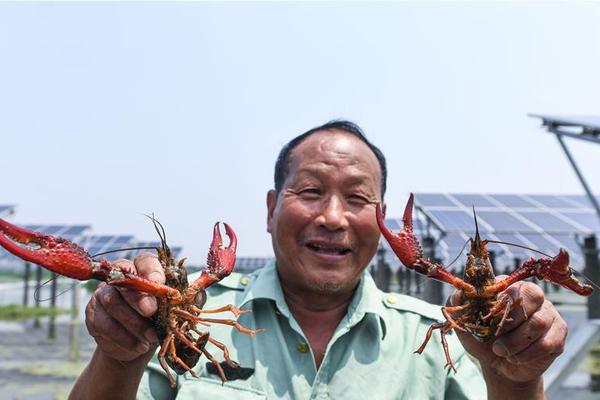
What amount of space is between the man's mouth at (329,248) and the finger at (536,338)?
1.09 meters

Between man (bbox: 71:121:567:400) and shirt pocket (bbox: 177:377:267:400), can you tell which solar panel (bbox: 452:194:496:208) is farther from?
shirt pocket (bbox: 177:377:267:400)

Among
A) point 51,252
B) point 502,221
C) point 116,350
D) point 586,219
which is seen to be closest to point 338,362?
point 116,350

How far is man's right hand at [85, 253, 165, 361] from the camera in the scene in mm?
2191

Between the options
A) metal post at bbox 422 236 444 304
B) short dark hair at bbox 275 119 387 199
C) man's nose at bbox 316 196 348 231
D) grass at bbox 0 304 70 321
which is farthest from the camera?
grass at bbox 0 304 70 321

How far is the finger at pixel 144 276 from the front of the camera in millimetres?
2188

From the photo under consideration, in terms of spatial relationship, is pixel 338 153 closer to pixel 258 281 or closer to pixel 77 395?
pixel 258 281

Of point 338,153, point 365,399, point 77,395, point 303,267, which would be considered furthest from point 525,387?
point 77,395

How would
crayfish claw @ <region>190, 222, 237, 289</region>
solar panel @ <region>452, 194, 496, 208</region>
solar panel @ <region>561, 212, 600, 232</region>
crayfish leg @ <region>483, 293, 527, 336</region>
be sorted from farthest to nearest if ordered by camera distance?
solar panel @ <region>452, 194, 496, 208</region> → solar panel @ <region>561, 212, 600, 232</region> → crayfish claw @ <region>190, 222, 237, 289</region> → crayfish leg @ <region>483, 293, 527, 336</region>

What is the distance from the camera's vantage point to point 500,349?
2.25 m

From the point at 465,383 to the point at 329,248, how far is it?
1166 mm

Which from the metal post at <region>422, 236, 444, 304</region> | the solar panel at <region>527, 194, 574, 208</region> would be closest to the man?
the metal post at <region>422, 236, 444, 304</region>

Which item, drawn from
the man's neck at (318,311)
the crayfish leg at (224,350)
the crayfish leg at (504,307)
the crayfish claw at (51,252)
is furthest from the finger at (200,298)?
the crayfish leg at (504,307)

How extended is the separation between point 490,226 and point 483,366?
33.7 ft

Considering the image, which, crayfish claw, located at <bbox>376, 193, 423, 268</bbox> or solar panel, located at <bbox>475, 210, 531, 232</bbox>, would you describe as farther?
solar panel, located at <bbox>475, 210, 531, 232</bbox>
